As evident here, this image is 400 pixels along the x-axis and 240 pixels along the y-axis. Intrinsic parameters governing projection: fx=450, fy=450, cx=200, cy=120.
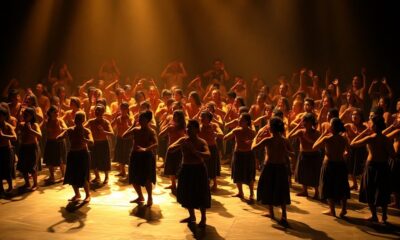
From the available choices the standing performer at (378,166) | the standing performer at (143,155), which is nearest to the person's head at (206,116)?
the standing performer at (143,155)

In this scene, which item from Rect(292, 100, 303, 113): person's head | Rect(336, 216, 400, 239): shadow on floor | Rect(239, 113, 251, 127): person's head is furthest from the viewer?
Rect(292, 100, 303, 113): person's head

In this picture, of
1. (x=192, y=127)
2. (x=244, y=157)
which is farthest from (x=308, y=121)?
(x=192, y=127)

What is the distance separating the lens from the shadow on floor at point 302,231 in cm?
646

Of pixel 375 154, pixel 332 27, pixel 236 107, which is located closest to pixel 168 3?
pixel 332 27

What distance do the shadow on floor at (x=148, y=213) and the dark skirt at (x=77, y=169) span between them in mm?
1099

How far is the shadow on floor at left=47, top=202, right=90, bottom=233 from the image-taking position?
22.3 ft

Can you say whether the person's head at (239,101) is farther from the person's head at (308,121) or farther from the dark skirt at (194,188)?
the dark skirt at (194,188)

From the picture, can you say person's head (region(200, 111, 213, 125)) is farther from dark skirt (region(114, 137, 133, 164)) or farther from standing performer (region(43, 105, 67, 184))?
standing performer (region(43, 105, 67, 184))

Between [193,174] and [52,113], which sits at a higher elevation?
[52,113]

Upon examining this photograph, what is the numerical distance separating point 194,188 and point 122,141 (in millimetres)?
4149

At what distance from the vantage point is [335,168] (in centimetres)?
729

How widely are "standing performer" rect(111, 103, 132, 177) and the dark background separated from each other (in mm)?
8494

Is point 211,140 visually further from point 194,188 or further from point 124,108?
point 194,188

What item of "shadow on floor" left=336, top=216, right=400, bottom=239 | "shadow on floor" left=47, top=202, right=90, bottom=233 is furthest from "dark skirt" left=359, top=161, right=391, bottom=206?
"shadow on floor" left=47, top=202, right=90, bottom=233
